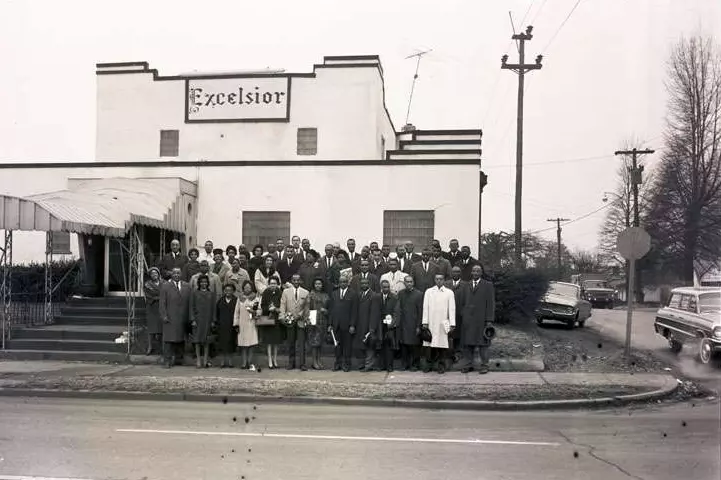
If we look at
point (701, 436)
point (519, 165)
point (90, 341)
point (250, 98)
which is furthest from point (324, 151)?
point (701, 436)

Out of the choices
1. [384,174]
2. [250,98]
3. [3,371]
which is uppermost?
[250,98]

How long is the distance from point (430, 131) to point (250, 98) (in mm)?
8224

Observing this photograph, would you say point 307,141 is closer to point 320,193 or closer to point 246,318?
point 320,193

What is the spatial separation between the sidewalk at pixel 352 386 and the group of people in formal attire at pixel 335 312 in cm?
56

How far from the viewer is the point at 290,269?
13133 mm

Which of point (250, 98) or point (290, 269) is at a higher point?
point (250, 98)

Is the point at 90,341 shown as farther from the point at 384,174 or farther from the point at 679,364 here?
the point at 679,364

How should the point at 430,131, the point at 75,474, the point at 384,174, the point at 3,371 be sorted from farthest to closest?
the point at 430,131
the point at 384,174
the point at 3,371
the point at 75,474

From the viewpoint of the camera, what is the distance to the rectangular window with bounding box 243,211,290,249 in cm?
1814

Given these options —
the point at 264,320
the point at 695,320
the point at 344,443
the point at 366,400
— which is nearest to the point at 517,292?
the point at 695,320

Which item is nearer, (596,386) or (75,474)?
(75,474)

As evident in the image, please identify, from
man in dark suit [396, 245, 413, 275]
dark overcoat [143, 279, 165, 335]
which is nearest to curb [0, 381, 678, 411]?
dark overcoat [143, 279, 165, 335]

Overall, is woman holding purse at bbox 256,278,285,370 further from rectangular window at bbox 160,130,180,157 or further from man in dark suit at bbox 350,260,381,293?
rectangular window at bbox 160,130,180,157

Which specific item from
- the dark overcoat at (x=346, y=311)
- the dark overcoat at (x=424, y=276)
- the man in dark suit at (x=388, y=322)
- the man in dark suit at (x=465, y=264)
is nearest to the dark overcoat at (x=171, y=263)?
the dark overcoat at (x=346, y=311)
